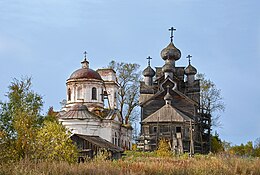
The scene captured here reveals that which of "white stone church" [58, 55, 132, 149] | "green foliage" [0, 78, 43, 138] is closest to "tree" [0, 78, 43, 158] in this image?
"green foliage" [0, 78, 43, 138]

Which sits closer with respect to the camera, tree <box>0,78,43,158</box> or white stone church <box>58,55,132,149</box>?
tree <box>0,78,43,158</box>

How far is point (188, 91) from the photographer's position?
181 feet

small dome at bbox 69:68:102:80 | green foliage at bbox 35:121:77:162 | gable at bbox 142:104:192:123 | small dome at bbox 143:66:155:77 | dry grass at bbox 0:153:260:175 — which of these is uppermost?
small dome at bbox 143:66:155:77

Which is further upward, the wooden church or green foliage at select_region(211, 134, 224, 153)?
the wooden church

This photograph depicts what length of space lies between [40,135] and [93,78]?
33982mm

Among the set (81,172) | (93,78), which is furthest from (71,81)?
(81,172)

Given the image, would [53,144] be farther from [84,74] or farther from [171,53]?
[171,53]

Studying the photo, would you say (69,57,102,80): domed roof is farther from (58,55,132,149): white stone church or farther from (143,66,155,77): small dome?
(143,66,155,77): small dome

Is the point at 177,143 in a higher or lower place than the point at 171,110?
lower

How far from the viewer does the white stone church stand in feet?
165

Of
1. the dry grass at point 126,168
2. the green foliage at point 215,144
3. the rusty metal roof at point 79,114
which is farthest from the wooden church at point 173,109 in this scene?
the dry grass at point 126,168

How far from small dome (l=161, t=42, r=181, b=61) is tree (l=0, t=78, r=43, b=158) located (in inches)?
1405

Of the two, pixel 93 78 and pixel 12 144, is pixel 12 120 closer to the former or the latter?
pixel 12 144

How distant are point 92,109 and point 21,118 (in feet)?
111
